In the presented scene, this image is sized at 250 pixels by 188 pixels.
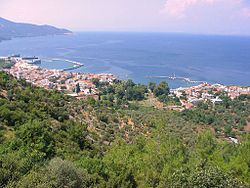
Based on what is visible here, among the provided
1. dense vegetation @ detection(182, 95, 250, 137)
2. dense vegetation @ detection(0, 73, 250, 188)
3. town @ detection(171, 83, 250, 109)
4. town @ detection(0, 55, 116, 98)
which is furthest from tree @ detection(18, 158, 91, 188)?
town @ detection(0, 55, 116, 98)

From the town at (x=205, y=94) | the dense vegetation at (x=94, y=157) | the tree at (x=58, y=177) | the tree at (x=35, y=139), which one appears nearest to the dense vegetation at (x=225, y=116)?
the town at (x=205, y=94)

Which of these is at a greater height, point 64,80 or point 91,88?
point 91,88

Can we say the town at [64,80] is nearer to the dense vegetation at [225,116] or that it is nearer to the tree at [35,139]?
the dense vegetation at [225,116]

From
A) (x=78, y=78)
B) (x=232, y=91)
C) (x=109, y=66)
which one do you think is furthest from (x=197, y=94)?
(x=109, y=66)

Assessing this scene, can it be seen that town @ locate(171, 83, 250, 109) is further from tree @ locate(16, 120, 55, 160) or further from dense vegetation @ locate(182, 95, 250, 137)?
tree @ locate(16, 120, 55, 160)

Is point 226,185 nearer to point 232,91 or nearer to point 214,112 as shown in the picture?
point 214,112

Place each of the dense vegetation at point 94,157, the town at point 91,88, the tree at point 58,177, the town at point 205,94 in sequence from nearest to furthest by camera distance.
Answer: the tree at point 58,177 < the dense vegetation at point 94,157 < the town at point 205,94 < the town at point 91,88

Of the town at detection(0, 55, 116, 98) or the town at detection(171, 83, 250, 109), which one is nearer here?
the town at detection(171, 83, 250, 109)

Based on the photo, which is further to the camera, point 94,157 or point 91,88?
point 91,88

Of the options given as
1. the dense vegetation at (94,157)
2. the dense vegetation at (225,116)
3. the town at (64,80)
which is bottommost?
the town at (64,80)

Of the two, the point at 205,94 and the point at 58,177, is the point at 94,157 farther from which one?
the point at 205,94

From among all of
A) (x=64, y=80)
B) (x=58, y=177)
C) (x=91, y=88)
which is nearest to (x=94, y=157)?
(x=58, y=177)
